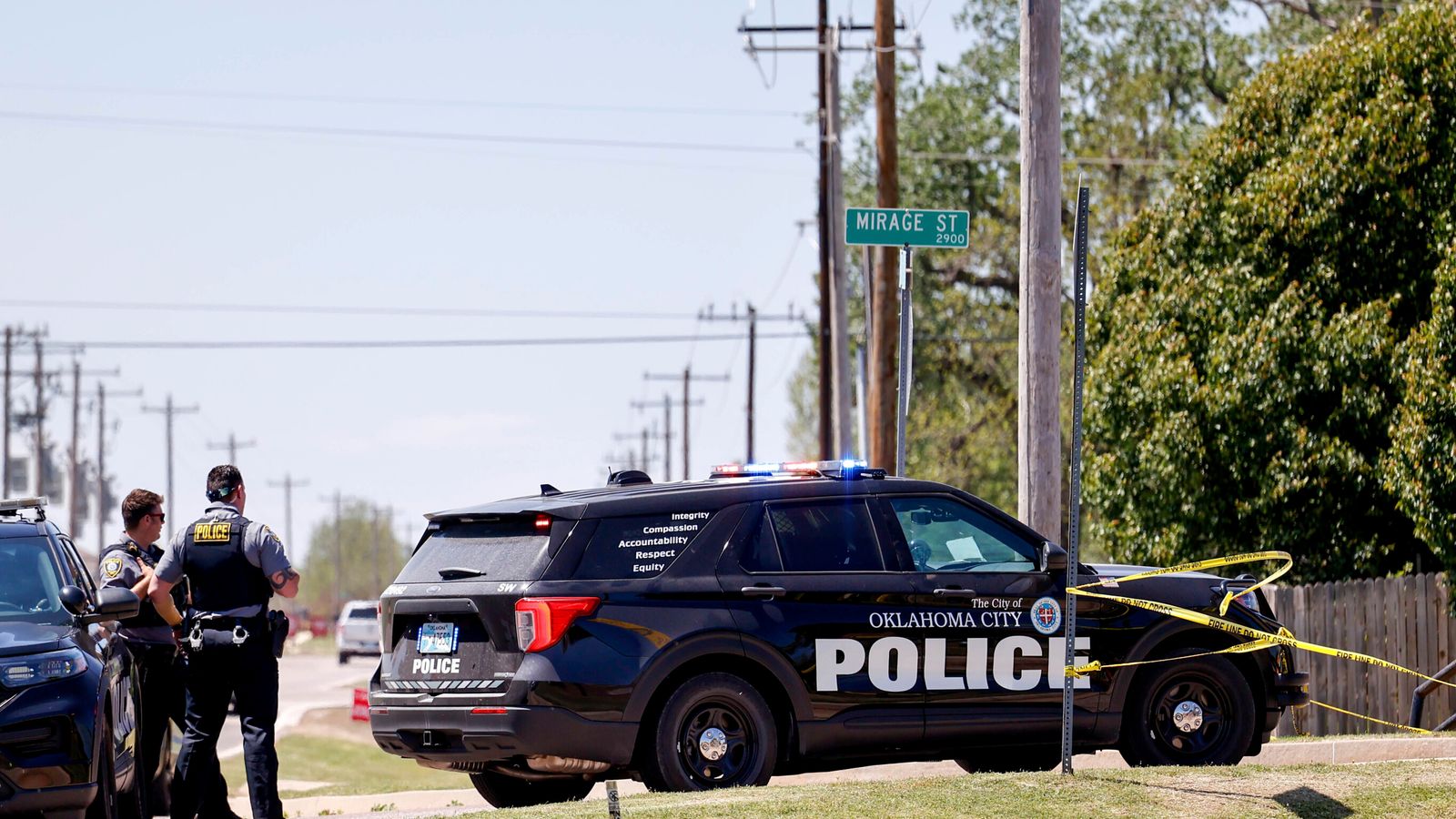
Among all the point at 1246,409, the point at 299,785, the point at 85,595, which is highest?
the point at 1246,409

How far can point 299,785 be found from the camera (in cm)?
2141

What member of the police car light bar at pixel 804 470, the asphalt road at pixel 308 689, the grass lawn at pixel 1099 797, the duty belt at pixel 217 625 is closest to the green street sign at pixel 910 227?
the police car light bar at pixel 804 470

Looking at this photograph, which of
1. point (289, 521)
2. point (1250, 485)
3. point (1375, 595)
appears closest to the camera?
point (1375, 595)

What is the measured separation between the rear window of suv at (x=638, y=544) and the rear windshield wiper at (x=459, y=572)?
1.85 feet

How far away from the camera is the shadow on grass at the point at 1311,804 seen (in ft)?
27.7

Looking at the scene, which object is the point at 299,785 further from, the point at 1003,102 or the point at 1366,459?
the point at 1003,102

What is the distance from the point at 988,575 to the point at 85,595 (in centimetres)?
472

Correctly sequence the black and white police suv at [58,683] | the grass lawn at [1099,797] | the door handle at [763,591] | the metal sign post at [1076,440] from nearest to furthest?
the black and white police suv at [58,683]
the grass lawn at [1099,797]
the metal sign post at [1076,440]
the door handle at [763,591]

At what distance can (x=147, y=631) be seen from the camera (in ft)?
34.0

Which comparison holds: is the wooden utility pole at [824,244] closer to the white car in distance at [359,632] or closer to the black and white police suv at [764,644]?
the black and white police suv at [764,644]

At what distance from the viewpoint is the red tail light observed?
29.6ft

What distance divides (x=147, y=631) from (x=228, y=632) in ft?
5.00

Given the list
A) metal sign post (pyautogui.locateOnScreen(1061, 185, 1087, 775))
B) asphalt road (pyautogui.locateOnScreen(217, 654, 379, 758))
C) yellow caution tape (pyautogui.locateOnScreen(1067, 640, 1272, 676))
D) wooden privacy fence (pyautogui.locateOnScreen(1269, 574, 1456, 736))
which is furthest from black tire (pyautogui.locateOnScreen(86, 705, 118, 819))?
asphalt road (pyautogui.locateOnScreen(217, 654, 379, 758))

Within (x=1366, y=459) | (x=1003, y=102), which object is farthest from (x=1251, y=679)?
(x=1003, y=102)
